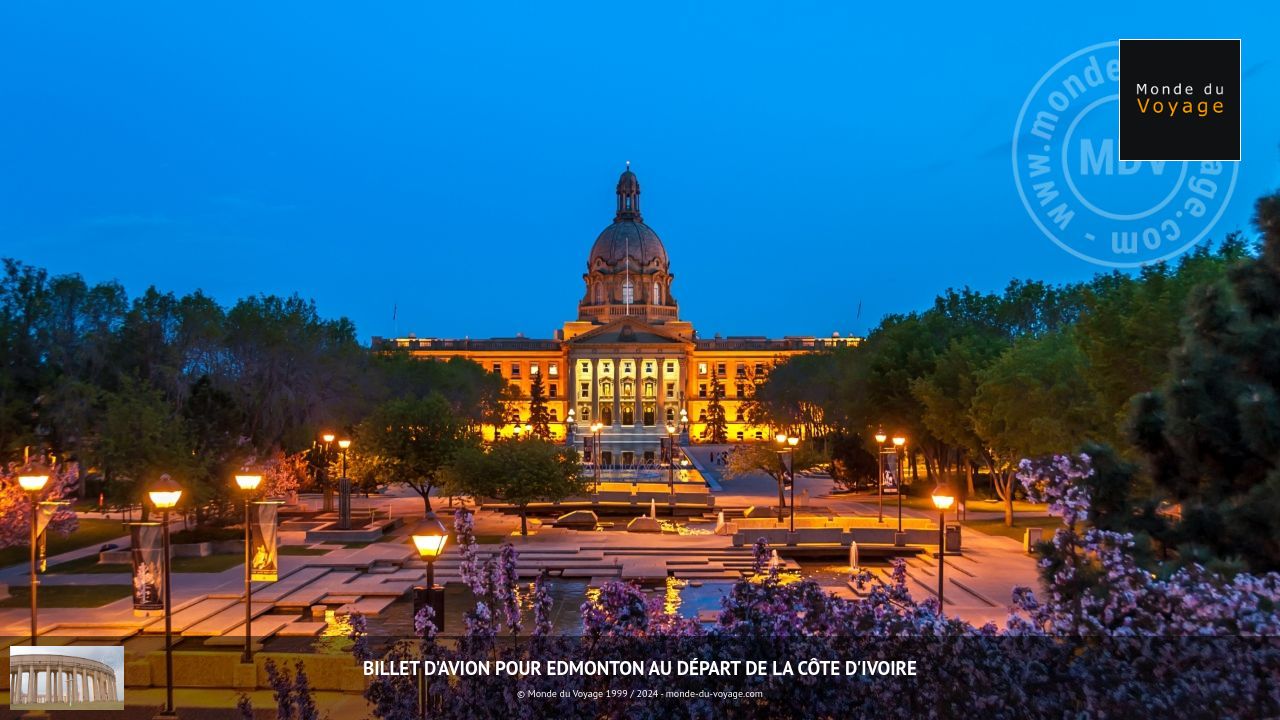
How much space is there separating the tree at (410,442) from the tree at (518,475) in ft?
10.3

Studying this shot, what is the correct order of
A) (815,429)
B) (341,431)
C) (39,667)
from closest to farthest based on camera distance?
(39,667) → (341,431) → (815,429)

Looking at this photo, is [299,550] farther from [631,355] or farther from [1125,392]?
[631,355]

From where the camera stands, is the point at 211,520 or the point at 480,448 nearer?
the point at 211,520

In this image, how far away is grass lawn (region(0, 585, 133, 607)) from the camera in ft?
74.8

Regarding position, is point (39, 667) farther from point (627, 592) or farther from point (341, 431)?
point (341, 431)

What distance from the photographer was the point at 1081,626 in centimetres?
795

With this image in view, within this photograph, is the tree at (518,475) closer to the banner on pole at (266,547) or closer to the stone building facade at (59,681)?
the banner on pole at (266,547)

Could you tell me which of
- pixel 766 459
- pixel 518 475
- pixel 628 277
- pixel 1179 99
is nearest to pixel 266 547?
pixel 518 475

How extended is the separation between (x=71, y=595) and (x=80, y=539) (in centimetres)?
1153

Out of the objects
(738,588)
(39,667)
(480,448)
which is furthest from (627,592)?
(480,448)

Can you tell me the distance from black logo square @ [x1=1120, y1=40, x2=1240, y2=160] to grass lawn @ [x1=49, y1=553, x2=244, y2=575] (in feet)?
87.1

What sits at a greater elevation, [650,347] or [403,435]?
[650,347]

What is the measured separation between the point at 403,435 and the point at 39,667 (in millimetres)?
23802

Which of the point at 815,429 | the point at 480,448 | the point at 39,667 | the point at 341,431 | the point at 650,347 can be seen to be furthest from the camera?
the point at 650,347
